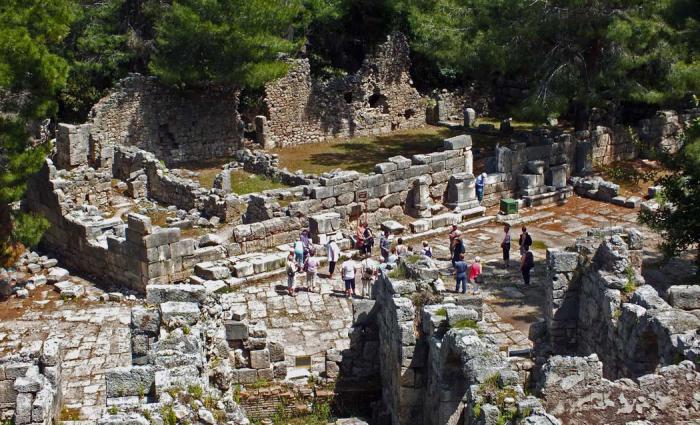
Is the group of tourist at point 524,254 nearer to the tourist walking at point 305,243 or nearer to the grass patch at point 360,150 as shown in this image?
the tourist walking at point 305,243

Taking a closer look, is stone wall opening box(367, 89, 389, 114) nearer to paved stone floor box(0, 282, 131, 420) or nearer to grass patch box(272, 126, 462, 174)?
grass patch box(272, 126, 462, 174)

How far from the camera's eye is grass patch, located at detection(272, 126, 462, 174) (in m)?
37.1

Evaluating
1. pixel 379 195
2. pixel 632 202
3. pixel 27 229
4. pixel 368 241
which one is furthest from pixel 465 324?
pixel 632 202

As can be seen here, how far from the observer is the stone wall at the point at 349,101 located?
40406mm

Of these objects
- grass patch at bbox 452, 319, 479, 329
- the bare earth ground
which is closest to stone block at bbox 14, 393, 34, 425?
the bare earth ground

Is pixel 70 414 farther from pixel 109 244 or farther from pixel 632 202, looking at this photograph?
pixel 632 202

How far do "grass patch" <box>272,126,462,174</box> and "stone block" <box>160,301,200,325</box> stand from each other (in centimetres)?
2030

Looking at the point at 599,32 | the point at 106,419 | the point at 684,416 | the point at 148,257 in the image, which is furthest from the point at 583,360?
the point at 599,32

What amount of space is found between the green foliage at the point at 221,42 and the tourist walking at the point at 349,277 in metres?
14.2

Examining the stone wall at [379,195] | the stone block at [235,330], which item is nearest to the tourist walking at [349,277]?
the stone wall at [379,195]

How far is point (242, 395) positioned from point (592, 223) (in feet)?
47.3

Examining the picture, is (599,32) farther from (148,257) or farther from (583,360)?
(583,360)

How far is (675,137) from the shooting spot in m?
34.5

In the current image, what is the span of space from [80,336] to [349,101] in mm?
21864
